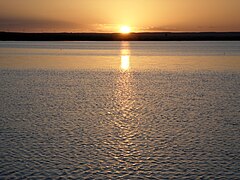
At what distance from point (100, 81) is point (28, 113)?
13495 mm

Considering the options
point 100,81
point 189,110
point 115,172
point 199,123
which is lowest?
point 115,172

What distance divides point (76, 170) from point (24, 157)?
6.74ft

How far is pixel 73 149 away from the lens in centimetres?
1308

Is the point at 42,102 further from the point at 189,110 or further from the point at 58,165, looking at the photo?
the point at 58,165

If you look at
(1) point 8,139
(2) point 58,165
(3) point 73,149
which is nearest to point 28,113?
(1) point 8,139

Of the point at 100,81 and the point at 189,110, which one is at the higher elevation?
the point at 100,81

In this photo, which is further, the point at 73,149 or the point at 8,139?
the point at 8,139

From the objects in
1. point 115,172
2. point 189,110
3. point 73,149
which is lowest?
point 115,172

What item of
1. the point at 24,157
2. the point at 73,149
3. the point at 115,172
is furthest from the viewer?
the point at 73,149

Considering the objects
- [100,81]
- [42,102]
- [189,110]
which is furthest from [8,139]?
[100,81]

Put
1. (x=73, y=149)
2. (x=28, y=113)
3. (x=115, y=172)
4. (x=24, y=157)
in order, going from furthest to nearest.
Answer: (x=28, y=113)
(x=73, y=149)
(x=24, y=157)
(x=115, y=172)

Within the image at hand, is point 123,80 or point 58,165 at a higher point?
point 123,80

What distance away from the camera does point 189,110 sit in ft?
64.0

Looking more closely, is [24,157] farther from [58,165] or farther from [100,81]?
[100,81]
